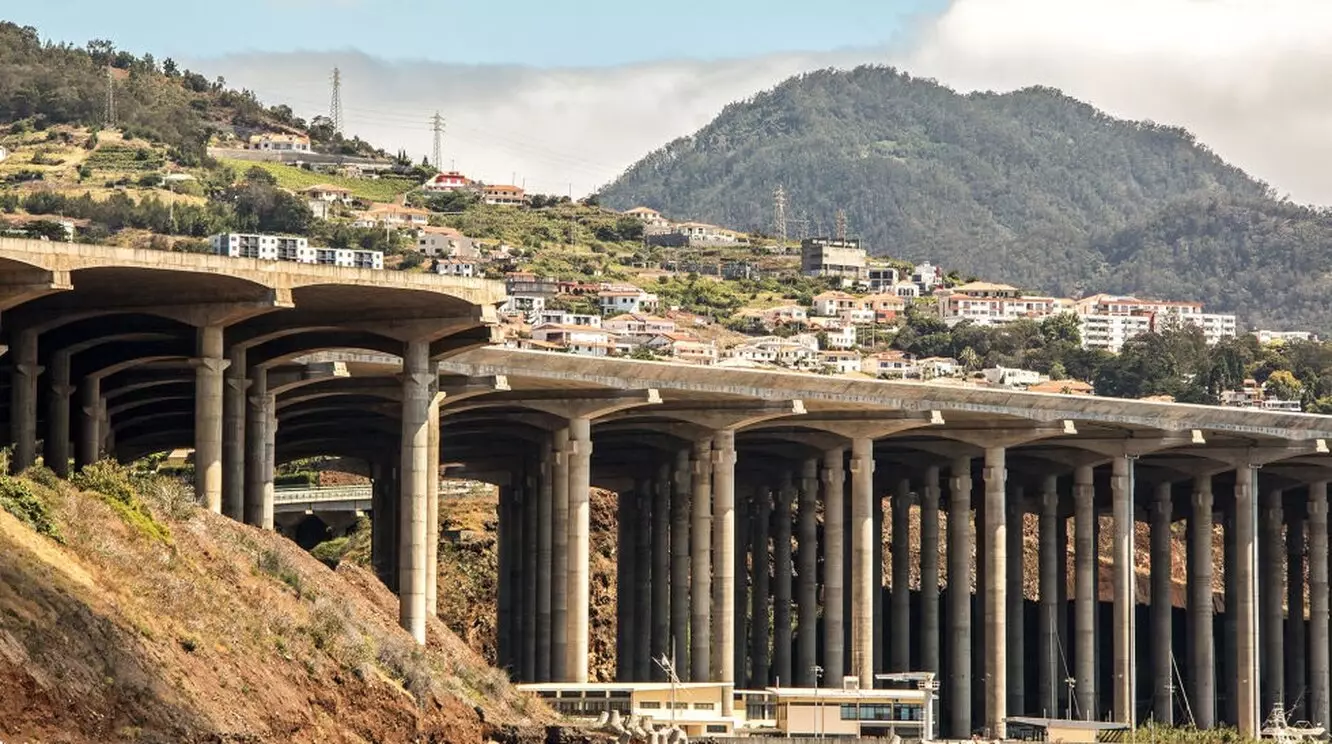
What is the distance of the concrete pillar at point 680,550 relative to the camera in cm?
10519

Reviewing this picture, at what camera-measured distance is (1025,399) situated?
346ft

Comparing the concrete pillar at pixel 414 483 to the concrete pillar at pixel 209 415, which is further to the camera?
the concrete pillar at pixel 414 483

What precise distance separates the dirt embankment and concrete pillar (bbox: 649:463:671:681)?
38.9 m

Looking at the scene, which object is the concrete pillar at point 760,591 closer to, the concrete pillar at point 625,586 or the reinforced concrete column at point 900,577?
the concrete pillar at point 625,586

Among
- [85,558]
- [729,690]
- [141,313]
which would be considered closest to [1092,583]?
[729,690]

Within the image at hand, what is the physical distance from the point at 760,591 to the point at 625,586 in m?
5.83

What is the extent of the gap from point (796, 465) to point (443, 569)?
1937 centimetres

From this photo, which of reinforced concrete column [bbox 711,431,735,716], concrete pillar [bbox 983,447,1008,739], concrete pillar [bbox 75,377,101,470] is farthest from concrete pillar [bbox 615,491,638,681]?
concrete pillar [bbox 75,377,101,470]

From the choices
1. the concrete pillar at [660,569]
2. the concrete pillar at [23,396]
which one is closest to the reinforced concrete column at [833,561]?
the concrete pillar at [660,569]

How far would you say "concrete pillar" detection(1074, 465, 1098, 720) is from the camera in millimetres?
114000

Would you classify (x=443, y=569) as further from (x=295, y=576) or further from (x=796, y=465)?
(x=295, y=576)

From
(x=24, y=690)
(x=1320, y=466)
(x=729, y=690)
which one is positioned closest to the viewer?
(x=24, y=690)

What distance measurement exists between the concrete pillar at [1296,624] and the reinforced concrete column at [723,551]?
118 feet

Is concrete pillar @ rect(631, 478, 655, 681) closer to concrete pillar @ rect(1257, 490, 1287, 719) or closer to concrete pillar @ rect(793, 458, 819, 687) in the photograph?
concrete pillar @ rect(793, 458, 819, 687)
